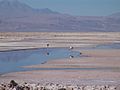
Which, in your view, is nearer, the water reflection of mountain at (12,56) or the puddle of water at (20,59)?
the puddle of water at (20,59)

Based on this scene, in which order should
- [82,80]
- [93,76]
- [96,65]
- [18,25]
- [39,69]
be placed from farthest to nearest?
[18,25]
[96,65]
[39,69]
[93,76]
[82,80]

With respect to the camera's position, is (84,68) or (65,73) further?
(84,68)

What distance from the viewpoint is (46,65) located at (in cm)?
2772

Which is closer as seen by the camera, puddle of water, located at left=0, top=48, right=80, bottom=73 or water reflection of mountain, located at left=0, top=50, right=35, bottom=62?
puddle of water, located at left=0, top=48, right=80, bottom=73

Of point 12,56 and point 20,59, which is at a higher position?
point 12,56

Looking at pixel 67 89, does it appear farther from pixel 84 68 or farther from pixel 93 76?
pixel 84 68

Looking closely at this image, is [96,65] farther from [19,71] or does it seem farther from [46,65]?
[19,71]

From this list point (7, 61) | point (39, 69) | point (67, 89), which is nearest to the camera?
point (67, 89)

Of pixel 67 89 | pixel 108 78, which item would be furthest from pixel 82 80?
pixel 67 89

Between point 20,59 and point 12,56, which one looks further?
point 12,56

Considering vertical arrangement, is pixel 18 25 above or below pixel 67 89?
above

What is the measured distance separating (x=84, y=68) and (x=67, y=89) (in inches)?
431

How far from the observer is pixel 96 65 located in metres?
27.6

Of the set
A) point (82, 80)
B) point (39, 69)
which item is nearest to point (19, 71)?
point (39, 69)
